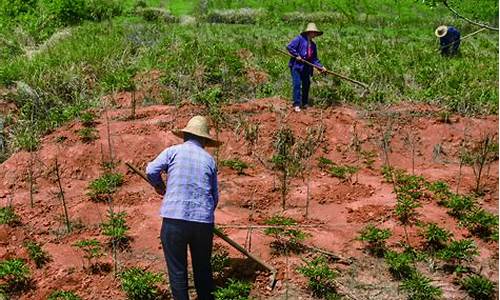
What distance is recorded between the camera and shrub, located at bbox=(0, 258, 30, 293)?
5328 mm

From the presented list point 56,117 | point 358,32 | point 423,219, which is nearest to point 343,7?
point 358,32

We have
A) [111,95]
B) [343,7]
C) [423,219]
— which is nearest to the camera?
[423,219]

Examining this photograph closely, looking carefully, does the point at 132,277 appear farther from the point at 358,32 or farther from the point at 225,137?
the point at 358,32

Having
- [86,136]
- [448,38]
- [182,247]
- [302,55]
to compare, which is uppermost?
[302,55]

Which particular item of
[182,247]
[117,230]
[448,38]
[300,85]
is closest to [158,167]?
[182,247]

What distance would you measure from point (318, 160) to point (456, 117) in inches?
90.8

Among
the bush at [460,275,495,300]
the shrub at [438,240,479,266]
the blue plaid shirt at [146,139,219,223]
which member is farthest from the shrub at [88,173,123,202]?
the bush at [460,275,495,300]

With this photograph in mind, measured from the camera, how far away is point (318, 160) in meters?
8.12

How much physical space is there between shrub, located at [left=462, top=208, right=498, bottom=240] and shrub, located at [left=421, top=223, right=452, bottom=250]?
13.6 inches

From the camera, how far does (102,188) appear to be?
6.94 meters

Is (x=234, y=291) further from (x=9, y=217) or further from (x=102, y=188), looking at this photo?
(x=9, y=217)

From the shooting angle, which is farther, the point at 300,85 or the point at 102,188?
the point at 300,85

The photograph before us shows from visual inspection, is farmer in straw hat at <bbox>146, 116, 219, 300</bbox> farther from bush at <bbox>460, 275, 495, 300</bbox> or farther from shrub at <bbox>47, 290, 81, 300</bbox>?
bush at <bbox>460, 275, 495, 300</bbox>

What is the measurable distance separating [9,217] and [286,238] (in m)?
2.79
